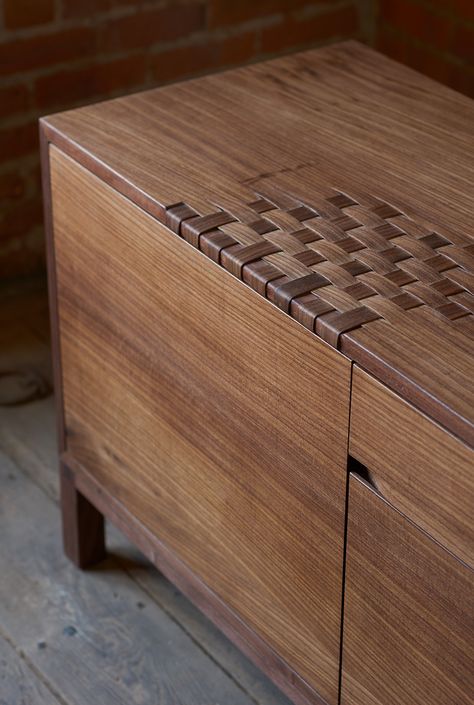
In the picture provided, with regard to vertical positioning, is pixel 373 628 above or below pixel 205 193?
below

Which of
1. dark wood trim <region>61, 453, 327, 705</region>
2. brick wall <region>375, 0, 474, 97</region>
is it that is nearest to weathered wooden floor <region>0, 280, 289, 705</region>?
dark wood trim <region>61, 453, 327, 705</region>

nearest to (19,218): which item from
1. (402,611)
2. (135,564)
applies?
(135,564)

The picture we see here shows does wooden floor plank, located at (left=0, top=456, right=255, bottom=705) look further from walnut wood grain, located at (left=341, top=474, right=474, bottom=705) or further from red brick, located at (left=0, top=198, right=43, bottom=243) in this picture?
red brick, located at (left=0, top=198, right=43, bottom=243)

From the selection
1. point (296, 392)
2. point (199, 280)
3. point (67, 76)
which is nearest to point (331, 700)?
point (296, 392)

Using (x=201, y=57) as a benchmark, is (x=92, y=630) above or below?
below

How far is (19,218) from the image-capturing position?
7.59 feet

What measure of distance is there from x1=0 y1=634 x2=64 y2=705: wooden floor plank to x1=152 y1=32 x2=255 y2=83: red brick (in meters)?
1.21

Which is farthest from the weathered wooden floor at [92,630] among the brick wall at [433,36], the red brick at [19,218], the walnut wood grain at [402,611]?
the brick wall at [433,36]

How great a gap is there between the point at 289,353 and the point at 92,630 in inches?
25.4

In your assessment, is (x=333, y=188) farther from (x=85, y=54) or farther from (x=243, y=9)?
(x=243, y=9)

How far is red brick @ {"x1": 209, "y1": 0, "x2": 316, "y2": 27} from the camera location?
7.83 ft

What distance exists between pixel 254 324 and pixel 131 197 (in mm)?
224

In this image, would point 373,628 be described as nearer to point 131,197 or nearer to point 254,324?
point 254,324

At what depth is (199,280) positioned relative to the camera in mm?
1250
